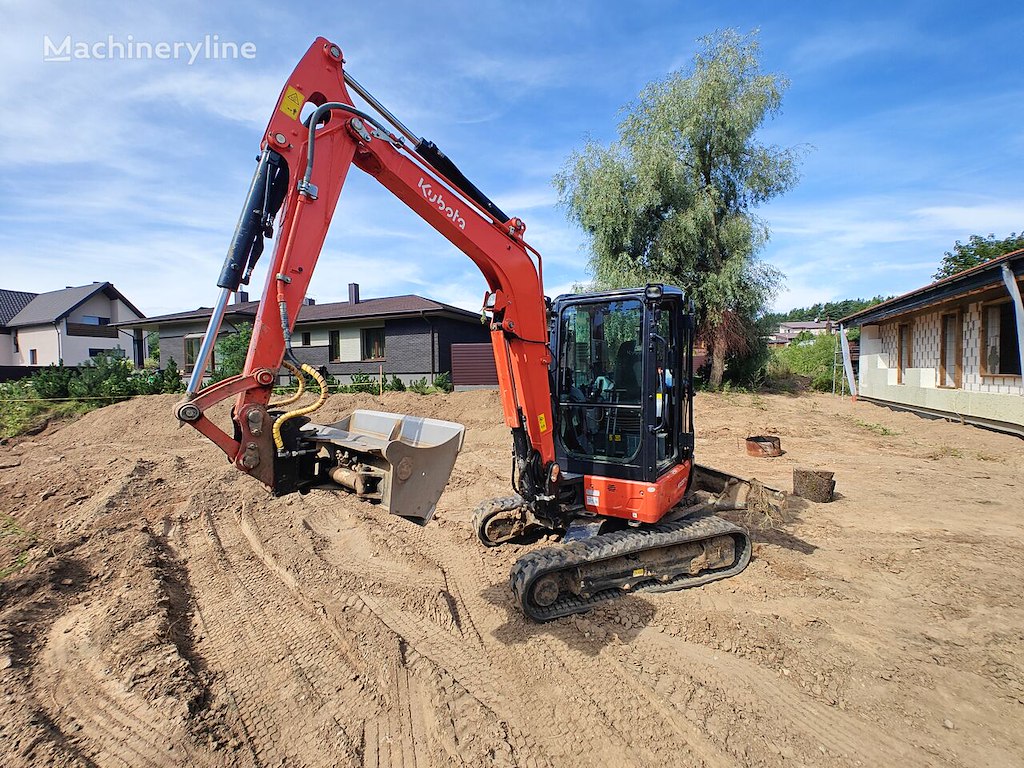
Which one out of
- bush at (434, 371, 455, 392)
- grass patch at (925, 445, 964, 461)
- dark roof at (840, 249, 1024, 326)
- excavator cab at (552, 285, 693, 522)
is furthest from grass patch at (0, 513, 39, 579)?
dark roof at (840, 249, 1024, 326)

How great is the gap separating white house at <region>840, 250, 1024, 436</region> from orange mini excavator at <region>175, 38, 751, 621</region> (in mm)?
9571

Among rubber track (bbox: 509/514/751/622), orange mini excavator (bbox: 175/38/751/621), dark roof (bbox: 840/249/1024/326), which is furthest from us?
dark roof (bbox: 840/249/1024/326)

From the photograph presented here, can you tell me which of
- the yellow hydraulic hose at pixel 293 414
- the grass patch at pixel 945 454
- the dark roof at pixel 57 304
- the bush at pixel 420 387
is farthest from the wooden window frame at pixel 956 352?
the dark roof at pixel 57 304

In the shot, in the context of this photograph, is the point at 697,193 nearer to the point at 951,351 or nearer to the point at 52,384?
the point at 951,351

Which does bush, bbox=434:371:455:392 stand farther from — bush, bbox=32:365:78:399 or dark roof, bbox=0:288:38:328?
dark roof, bbox=0:288:38:328

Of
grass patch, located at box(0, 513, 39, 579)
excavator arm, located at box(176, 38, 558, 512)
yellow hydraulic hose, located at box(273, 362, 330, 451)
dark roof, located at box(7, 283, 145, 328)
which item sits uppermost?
dark roof, located at box(7, 283, 145, 328)

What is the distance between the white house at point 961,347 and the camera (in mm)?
10992

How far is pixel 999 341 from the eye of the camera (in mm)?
12109

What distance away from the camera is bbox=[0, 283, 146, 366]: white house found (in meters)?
32.3

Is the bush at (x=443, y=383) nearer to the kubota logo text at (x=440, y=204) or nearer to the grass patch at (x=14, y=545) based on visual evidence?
the grass patch at (x=14, y=545)

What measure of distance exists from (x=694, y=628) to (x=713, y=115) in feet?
65.0

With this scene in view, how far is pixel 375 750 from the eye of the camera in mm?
2703

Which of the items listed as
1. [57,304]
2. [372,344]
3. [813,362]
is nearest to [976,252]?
[813,362]

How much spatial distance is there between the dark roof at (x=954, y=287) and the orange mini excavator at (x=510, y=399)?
904 cm
